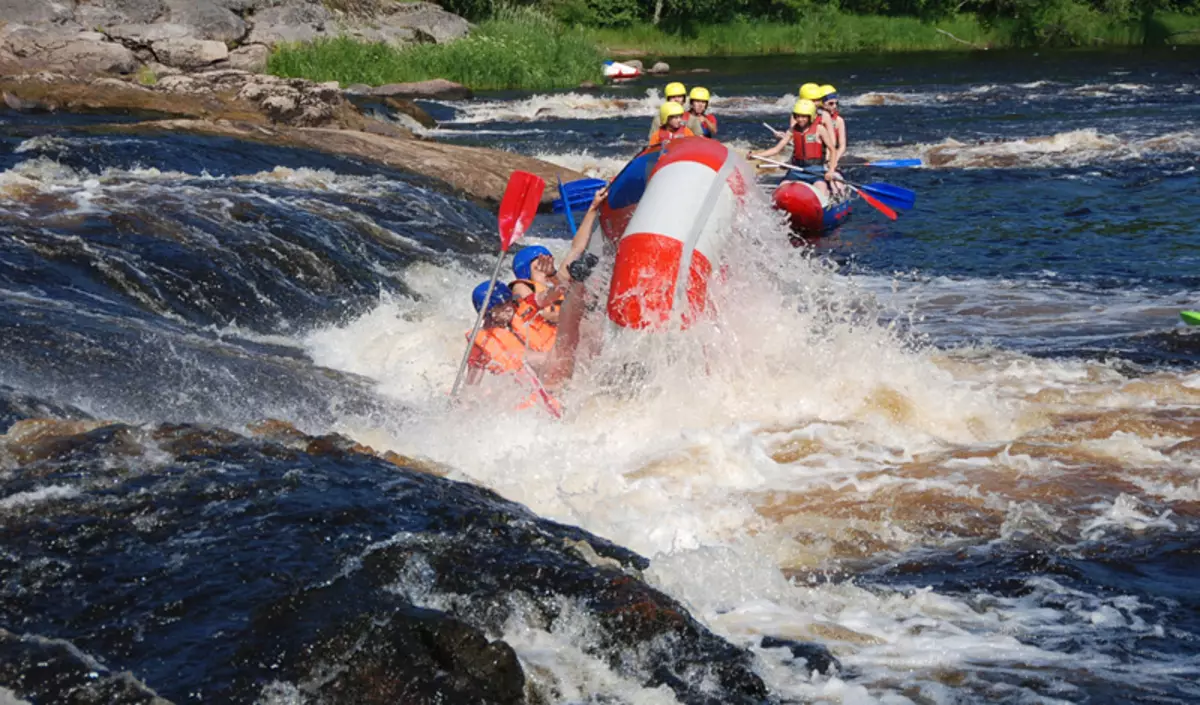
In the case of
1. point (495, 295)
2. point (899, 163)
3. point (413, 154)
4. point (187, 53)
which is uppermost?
point (495, 295)

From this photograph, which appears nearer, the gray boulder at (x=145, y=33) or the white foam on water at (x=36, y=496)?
the white foam on water at (x=36, y=496)

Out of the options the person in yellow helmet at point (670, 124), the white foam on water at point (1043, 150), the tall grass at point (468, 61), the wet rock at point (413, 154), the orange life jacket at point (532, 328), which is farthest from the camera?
the tall grass at point (468, 61)

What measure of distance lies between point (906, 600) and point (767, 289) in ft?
12.2

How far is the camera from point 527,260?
8188 mm

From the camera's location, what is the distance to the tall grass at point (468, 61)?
89.2 ft

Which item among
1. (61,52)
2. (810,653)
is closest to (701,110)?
(810,653)

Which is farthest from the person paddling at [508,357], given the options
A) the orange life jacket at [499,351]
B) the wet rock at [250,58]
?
the wet rock at [250,58]

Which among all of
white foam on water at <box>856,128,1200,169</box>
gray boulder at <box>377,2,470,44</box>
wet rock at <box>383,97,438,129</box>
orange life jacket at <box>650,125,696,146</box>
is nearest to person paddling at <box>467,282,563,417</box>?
orange life jacket at <box>650,125,696,146</box>

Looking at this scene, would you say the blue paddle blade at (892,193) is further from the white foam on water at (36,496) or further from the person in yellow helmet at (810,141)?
the white foam on water at (36,496)

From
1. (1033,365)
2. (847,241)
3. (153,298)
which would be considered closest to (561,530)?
(1033,365)

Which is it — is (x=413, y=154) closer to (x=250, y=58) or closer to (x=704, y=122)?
(x=704, y=122)

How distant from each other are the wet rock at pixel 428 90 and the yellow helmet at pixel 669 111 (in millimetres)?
16144

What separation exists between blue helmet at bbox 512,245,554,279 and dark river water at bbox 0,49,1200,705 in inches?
37.0

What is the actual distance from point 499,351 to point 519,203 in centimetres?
109
